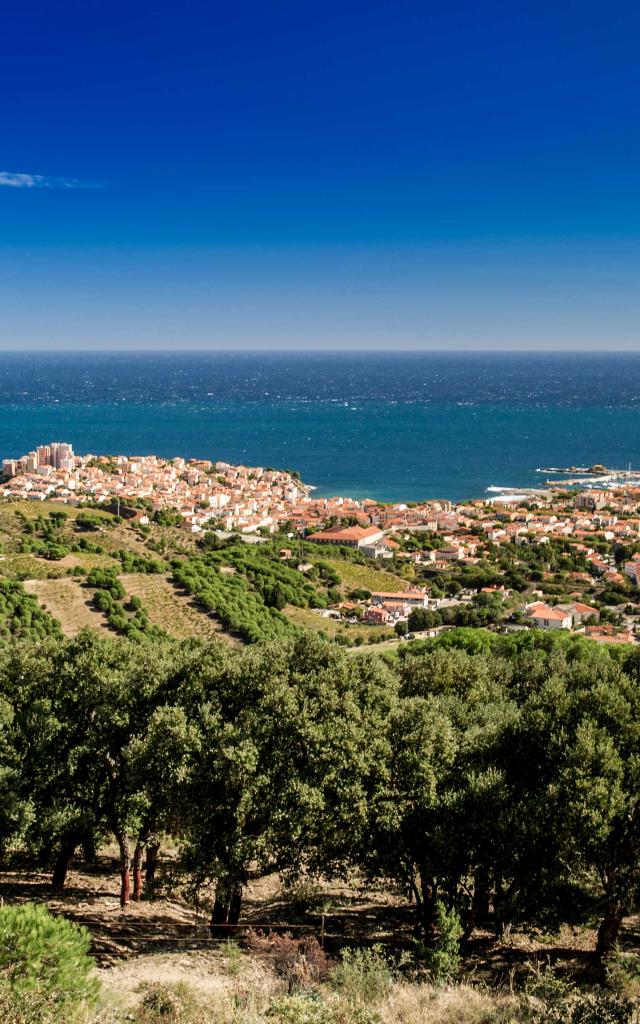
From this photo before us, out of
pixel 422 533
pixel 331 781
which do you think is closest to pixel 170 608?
pixel 331 781

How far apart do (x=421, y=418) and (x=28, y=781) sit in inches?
5701

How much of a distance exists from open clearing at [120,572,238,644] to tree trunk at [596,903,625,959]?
22.0 meters

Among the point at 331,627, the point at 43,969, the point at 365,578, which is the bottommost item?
the point at 331,627

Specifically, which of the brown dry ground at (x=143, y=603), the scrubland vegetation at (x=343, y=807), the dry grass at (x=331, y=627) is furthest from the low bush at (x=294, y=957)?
the dry grass at (x=331, y=627)

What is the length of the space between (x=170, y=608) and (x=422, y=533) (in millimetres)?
34057

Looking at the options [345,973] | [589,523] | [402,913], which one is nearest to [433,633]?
[402,913]

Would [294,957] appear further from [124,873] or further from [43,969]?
[124,873]

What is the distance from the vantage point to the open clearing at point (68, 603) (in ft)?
94.3

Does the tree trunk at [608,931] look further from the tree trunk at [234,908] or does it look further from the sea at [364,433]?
the sea at [364,433]

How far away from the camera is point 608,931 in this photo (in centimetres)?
922

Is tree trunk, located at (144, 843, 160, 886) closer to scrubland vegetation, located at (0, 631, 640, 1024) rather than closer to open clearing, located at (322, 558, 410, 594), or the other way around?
scrubland vegetation, located at (0, 631, 640, 1024)

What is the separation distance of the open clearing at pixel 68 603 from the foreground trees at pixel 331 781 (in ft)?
56.4

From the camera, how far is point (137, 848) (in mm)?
11219

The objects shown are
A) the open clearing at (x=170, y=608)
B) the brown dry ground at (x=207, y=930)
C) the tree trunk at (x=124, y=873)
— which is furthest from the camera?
the open clearing at (x=170, y=608)
